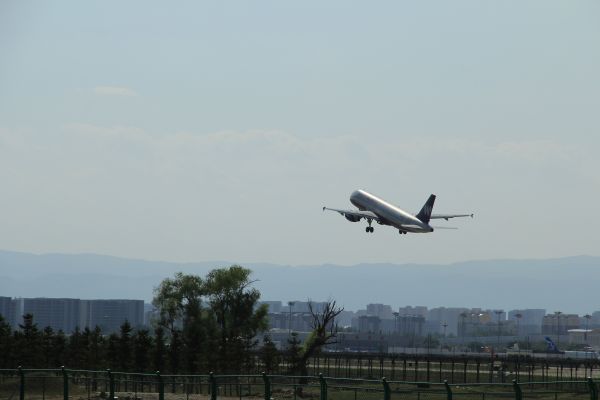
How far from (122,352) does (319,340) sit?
19706mm

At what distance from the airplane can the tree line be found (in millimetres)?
15267

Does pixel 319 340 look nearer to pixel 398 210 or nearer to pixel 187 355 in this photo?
pixel 187 355

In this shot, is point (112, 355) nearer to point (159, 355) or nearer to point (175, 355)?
point (159, 355)

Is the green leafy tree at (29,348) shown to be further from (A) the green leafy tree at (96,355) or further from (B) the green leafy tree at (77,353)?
(A) the green leafy tree at (96,355)

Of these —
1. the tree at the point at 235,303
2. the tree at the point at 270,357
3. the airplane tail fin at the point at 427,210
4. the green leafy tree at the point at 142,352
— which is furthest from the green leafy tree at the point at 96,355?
the airplane tail fin at the point at 427,210

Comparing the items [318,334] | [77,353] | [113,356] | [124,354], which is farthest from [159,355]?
[318,334]

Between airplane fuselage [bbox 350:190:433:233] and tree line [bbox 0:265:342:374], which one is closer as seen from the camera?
tree line [bbox 0:265:342:374]

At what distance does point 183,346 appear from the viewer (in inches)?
3858

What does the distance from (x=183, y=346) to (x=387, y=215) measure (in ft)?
113

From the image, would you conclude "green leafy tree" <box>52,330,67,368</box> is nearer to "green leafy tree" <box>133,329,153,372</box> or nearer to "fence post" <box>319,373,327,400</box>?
"green leafy tree" <box>133,329,153,372</box>

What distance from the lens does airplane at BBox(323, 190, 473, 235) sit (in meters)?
120

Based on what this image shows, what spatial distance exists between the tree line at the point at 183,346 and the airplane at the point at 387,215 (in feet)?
50.1

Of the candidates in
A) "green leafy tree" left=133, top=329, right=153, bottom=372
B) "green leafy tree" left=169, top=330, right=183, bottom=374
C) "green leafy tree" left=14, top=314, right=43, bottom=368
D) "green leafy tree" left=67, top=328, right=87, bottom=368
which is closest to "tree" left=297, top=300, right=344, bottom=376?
"green leafy tree" left=169, top=330, right=183, bottom=374

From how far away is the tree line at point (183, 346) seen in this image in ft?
303
